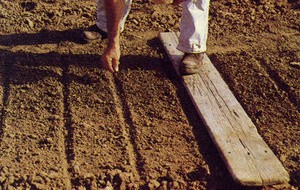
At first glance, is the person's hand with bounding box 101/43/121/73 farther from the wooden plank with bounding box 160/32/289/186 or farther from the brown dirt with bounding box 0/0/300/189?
the wooden plank with bounding box 160/32/289/186

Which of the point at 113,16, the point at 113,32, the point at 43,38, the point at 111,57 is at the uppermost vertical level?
the point at 113,16

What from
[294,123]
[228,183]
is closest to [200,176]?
[228,183]

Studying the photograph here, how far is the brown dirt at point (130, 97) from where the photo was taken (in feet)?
10.9

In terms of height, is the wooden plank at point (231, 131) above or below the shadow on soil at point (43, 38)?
below

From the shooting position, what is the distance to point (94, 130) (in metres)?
3.65

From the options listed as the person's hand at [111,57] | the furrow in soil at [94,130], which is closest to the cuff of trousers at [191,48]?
the furrow in soil at [94,130]

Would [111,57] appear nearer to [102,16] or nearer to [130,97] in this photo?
[130,97]

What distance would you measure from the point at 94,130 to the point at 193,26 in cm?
115

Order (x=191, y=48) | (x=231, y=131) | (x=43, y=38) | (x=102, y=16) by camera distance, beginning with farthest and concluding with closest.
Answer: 1. (x=43, y=38)
2. (x=102, y=16)
3. (x=191, y=48)
4. (x=231, y=131)

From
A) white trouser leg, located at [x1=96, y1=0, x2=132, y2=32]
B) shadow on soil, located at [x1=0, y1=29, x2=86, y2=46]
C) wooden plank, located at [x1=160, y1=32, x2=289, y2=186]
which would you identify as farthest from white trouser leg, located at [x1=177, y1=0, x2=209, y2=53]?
shadow on soil, located at [x1=0, y1=29, x2=86, y2=46]

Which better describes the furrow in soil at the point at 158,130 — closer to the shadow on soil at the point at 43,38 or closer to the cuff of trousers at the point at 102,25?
the cuff of trousers at the point at 102,25

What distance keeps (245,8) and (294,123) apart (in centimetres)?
192

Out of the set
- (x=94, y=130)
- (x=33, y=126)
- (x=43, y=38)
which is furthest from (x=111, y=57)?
(x=43, y=38)

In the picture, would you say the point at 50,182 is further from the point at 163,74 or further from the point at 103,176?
the point at 163,74
